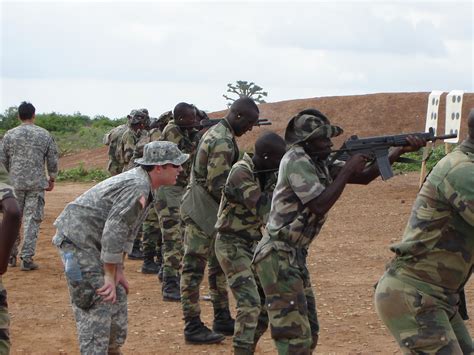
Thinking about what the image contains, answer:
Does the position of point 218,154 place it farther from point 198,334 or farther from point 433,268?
point 433,268

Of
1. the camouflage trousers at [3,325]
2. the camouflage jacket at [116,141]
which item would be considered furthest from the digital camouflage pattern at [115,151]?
the camouflage trousers at [3,325]

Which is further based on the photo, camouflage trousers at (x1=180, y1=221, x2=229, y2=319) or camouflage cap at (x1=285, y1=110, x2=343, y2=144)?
camouflage trousers at (x1=180, y1=221, x2=229, y2=319)

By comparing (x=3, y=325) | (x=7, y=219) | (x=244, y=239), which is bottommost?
(x=3, y=325)

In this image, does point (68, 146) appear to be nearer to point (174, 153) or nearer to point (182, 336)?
point (182, 336)

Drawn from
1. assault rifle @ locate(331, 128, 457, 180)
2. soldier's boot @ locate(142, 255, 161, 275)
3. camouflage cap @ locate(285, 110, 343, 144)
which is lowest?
soldier's boot @ locate(142, 255, 161, 275)

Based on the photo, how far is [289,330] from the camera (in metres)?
5.62

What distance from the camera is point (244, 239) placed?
6898mm

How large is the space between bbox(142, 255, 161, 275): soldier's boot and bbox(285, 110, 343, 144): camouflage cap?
5.64 metres

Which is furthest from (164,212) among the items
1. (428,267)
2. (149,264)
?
(428,267)

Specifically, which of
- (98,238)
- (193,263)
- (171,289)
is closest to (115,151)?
(171,289)

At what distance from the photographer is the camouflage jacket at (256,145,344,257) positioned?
5383mm

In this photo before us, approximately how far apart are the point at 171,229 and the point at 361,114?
58.0 feet

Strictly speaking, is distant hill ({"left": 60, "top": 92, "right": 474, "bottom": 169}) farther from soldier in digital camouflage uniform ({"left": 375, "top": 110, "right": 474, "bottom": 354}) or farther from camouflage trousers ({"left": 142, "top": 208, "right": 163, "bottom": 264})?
soldier in digital camouflage uniform ({"left": 375, "top": 110, "right": 474, "bottom": 354})

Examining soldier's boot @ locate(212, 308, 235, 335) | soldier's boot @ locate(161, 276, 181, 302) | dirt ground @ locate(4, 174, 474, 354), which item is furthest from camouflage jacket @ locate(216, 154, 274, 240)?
soldier's boot @ locate(161, 276, 181, 302)
